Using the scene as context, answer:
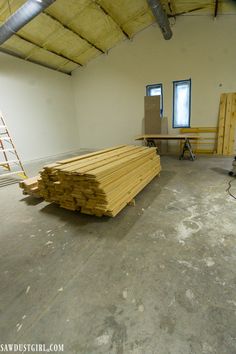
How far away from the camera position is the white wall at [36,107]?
516cm

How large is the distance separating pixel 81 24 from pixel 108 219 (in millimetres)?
5233

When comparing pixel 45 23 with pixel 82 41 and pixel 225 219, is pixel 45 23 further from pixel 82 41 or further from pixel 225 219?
pixel 225 219

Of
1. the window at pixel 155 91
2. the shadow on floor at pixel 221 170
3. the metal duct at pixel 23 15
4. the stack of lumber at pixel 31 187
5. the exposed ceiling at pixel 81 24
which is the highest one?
the exposed ceiling at pixel 81 24

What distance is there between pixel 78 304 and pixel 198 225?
1.44 meters

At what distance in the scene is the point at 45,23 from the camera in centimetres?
439

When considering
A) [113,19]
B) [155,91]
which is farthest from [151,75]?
[113,19]

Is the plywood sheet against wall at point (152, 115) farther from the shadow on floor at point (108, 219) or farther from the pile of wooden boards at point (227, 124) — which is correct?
the shadow on floor at point (108, 219)

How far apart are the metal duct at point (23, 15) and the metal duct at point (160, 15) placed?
2.19 m

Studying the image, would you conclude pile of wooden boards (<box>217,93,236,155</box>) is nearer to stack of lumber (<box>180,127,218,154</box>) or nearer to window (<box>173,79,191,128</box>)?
stack of lumber (<box>180,127,218,154</box>)

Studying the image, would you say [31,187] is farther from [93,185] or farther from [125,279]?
[125,279]

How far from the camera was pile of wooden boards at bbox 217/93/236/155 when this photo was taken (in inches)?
195

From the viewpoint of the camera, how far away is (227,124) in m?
5.05

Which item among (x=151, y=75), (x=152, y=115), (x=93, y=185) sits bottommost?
(x=93, y=185)

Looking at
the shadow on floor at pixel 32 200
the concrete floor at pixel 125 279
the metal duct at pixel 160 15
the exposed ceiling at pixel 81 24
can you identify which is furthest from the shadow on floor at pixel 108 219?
the exposed ceiling at pixel 81 24
